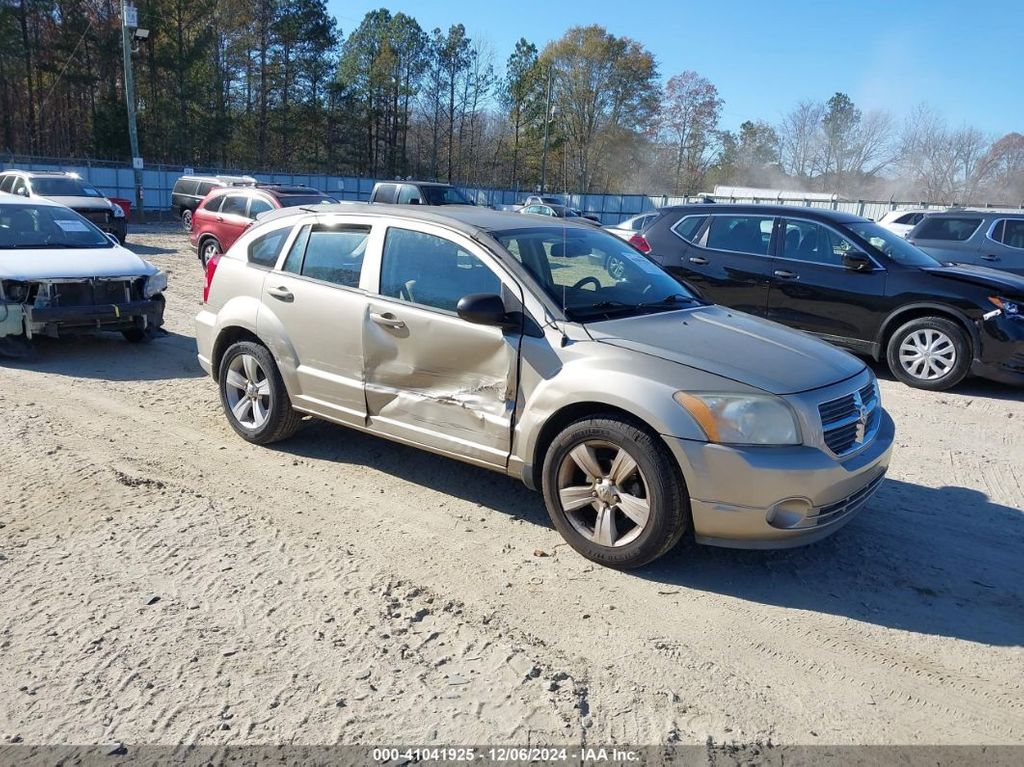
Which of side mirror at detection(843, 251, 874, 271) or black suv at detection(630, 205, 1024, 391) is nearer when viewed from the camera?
black suv at detection(630, 205, 1024, 391)

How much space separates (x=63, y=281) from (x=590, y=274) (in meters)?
5.82

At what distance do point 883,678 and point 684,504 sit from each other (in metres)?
1.06

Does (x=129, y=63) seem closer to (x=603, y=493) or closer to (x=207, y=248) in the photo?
(x=207, y=248)

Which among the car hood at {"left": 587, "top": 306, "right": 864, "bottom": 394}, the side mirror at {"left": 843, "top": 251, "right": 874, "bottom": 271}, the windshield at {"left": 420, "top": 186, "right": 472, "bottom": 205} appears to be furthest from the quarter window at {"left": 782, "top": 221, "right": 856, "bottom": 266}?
the windshield at {"left": 420, "top": 186, "right": 472, "bottom": 205}

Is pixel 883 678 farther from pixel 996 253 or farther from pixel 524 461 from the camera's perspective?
pixel 996 253

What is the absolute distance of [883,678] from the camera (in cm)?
309

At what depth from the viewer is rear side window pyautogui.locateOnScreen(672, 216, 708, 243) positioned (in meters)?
9.50

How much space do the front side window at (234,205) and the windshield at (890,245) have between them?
37.5 feet

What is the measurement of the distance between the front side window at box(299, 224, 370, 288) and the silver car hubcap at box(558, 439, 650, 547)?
195cm

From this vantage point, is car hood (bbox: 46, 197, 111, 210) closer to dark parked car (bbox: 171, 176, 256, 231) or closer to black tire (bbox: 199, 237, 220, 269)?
black tire (bbox: 199, 237, 220, 269)

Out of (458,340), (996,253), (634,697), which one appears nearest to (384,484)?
(458,340)

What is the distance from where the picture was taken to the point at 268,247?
5.54m

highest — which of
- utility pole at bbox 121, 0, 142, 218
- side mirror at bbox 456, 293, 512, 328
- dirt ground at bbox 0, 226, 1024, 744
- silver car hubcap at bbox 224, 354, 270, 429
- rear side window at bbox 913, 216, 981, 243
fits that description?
utility pole at bbox 121, 0, 142, 218

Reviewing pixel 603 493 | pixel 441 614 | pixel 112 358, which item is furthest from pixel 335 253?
pixel 112 358
